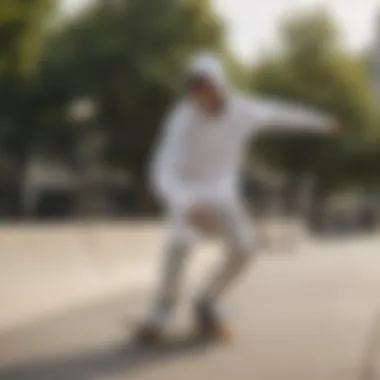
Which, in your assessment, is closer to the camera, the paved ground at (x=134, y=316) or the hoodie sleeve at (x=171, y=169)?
the paved ground at (x=134, y=316)

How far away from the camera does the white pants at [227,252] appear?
7828 millimetres

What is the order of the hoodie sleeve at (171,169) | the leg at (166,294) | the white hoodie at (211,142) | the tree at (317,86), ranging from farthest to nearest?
the tree at (317,86), the leg at (166,294), the white hoodie at (211,142), the hoodie sleeve at (171,169)

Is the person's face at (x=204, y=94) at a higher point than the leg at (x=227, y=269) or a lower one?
higher

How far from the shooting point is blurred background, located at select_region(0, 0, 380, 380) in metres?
8.19

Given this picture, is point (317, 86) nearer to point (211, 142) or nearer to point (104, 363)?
point (211, 142)

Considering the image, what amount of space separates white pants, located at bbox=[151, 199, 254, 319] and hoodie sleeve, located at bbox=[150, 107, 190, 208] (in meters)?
0.19

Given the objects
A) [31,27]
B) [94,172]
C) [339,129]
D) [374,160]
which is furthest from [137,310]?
A: [374,160]

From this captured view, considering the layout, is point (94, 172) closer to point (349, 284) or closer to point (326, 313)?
point (349, 284)

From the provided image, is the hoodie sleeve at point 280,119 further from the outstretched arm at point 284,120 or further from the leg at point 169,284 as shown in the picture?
the leg at point 169,284

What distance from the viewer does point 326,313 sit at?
10.2 m

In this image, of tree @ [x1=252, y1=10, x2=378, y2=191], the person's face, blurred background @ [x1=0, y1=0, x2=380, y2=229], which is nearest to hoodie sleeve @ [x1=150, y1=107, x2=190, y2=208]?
the person's face

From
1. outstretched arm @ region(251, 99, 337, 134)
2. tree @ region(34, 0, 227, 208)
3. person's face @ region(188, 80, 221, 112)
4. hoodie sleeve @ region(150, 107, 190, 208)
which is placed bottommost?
hoodie sleeve @ region(150, 107, 190, 208)

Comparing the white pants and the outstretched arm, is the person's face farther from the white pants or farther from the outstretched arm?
the white pants

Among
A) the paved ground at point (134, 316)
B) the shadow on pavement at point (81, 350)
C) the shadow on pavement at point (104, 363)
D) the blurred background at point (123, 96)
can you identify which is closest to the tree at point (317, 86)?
the blurred background at point (123, 96)
